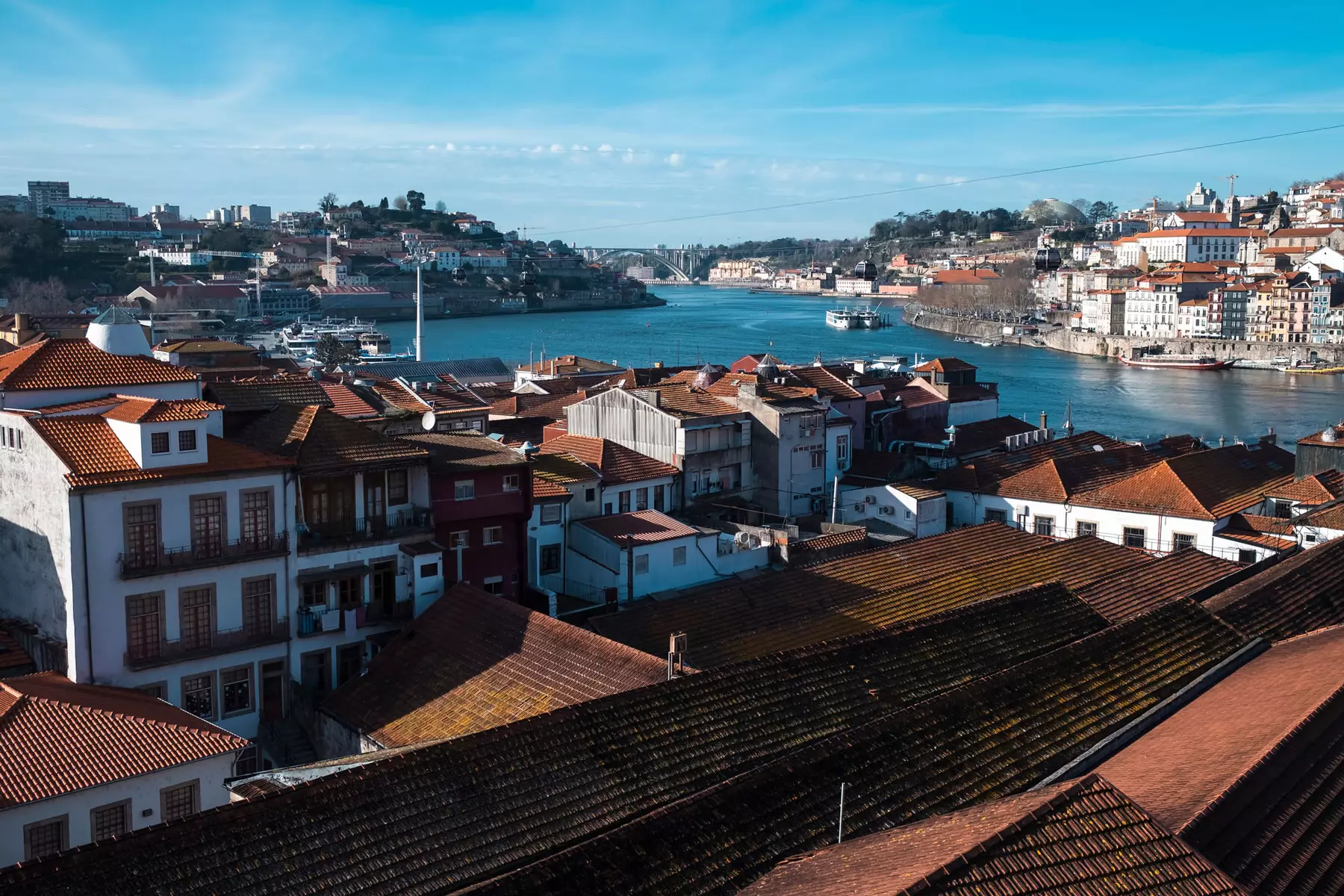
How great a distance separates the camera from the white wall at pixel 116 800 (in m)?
5.58

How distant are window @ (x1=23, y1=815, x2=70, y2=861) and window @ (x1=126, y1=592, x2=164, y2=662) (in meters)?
1.70

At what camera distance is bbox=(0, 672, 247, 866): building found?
568 centimetres

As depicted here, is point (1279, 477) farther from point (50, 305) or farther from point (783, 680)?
point (50, 305)

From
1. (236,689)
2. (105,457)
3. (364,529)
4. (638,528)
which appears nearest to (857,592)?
(638,528)

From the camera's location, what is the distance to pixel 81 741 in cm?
607

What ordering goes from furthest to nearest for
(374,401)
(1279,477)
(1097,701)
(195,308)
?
(195,308) < (1279,477) < (374,401) < (1097,701)

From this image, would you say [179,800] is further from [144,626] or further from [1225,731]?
[1225,731]

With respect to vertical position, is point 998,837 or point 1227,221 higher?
point 1227,221

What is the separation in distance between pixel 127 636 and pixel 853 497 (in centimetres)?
833

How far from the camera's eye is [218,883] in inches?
164

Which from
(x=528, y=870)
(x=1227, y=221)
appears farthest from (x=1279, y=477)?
(x=1227, y=221)

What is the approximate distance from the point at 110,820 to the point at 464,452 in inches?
159

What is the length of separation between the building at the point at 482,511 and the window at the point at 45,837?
11.1ft

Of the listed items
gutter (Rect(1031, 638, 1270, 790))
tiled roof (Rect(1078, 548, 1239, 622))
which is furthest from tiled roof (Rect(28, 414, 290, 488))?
tiled roof (Rect(1078, 548, 1239, 622))
